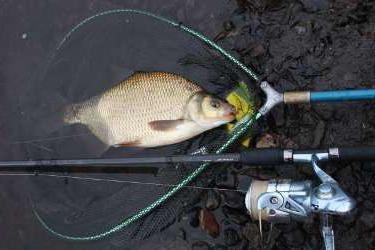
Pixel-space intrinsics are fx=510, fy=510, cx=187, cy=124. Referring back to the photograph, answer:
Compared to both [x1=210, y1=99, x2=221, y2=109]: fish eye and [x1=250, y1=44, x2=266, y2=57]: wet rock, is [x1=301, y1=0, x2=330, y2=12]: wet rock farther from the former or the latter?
[x1=210, y1=99, x2=221, y2=109]: fish eye

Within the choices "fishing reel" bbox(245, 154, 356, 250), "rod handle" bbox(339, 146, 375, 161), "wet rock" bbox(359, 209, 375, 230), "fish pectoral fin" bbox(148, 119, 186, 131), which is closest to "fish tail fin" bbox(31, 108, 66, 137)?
"fish pectoral fin" bbox(148, 119, 186, 131)

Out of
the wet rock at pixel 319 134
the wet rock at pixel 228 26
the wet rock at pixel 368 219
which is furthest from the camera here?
the wet rock at pixel 228 26

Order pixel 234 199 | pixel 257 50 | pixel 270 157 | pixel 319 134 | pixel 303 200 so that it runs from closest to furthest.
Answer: pixel 303 200, pixel 270 157, pixel 319 134, pixel 234 199, pixel 257 50

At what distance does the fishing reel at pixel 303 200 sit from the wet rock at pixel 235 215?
41 centimetres

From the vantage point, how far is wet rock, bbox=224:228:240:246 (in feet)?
9.36

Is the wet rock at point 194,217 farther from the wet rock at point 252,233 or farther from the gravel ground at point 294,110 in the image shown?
the wet rock at point 252,233

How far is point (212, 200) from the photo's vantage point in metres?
2.93

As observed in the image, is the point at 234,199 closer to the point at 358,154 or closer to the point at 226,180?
the point at 226,180

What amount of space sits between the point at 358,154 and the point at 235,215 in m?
0.85

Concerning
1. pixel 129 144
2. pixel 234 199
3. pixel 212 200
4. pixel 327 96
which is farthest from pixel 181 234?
pixel 327 96

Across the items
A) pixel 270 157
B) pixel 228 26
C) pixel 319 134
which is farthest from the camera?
pixel 228 26

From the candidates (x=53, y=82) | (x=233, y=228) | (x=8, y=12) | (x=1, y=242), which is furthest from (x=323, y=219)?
(x=8, y=12)

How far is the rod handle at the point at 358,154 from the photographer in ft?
7.50

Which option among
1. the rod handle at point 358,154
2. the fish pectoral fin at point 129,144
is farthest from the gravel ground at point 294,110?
the fish pectoral fin at point 129,144
